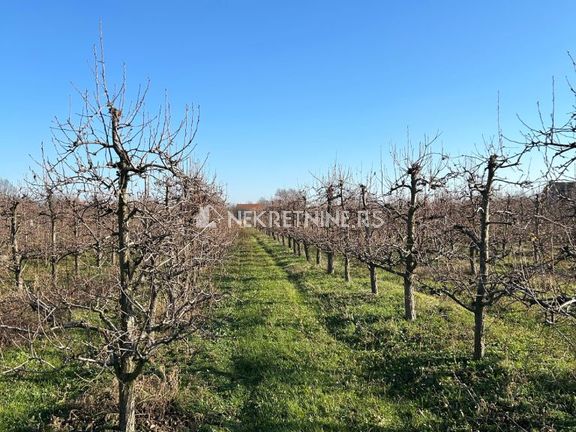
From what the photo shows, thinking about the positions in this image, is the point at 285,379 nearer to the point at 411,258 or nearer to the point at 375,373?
the point at 375,373

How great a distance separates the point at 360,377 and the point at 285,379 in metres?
1.57

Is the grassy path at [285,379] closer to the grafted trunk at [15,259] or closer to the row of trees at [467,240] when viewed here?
the row of trees at [467,240]

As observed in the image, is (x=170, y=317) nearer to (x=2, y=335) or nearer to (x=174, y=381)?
(x=174, y=381)

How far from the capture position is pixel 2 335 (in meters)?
10.1

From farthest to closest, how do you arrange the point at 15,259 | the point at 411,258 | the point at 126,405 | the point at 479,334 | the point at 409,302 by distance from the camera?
the point at 15,259, the point at 409,302, the point at 411,258, the point at 479,334, the point at 126,405

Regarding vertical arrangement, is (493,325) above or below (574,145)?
below

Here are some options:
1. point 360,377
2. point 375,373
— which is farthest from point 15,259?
point 375,373

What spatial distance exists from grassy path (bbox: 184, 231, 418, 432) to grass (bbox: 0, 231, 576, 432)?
28mm

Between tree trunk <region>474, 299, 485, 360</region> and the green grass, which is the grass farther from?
tree trunk <region>474, 299, 485, 360</region>

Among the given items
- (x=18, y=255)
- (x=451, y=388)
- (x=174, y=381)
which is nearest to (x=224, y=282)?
(x=18, y=255)

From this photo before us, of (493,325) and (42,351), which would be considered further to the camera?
(493,325)

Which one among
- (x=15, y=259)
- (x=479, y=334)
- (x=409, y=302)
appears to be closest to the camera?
(x=479, y=334)

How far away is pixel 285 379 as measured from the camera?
8312 mm

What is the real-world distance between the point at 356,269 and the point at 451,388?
1453 centimetres
